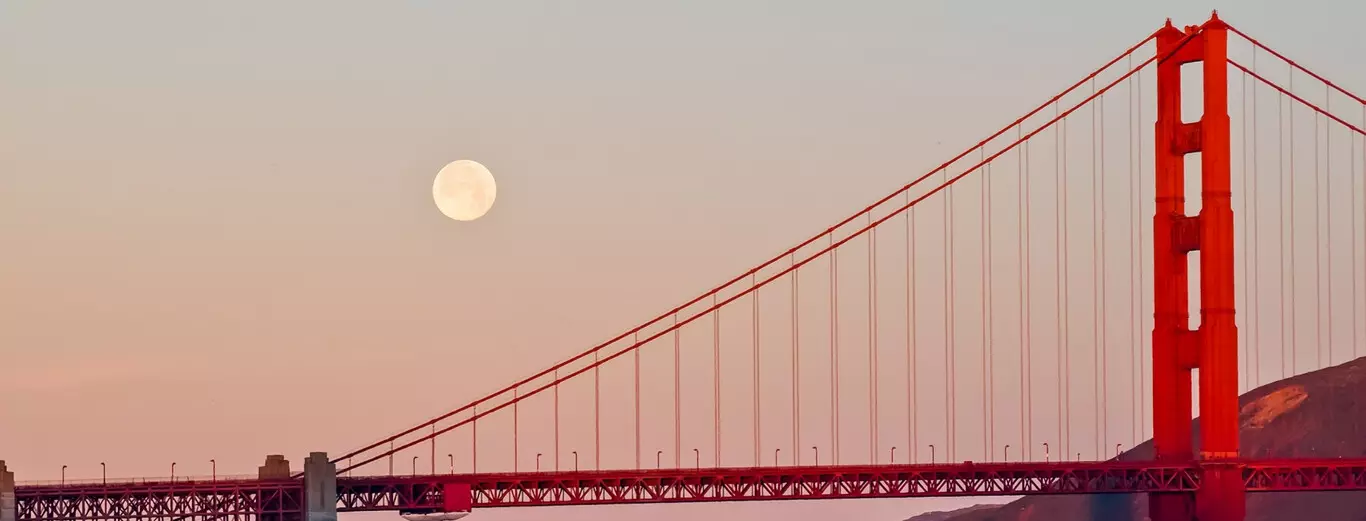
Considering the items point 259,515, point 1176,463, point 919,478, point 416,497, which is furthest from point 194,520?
point 1176,463

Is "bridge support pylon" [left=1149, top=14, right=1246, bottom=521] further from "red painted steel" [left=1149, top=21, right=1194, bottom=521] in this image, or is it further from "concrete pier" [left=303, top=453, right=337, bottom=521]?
"concrete pier" [left=303, top=453, right=337, bottom=521]

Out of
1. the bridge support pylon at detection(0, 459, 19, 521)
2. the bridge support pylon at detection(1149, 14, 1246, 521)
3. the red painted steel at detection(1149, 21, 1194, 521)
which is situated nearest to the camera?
the bridge support pylon at detection(0, 459, 19, 521)

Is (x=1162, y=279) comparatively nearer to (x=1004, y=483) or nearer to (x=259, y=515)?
(x=1004, y=483)

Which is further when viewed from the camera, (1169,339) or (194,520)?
(1169,339)

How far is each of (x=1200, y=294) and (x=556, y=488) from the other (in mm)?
32472

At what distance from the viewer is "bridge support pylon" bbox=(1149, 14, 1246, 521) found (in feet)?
350

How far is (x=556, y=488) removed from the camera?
9831cm

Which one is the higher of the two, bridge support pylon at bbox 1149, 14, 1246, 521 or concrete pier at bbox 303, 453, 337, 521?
bridge support pylon at bbox 1149, 14, 1246, 521

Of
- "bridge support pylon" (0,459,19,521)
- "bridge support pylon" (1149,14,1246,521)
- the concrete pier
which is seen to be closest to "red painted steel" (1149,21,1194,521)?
"bridge support pylon" (1149,14,1246,521)

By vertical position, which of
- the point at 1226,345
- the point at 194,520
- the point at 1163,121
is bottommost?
the point at 194,520

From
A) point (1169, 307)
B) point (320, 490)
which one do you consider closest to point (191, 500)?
point (320, 490)

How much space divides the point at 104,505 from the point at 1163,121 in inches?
2057

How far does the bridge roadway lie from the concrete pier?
2.43 ft

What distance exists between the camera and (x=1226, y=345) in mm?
106750
